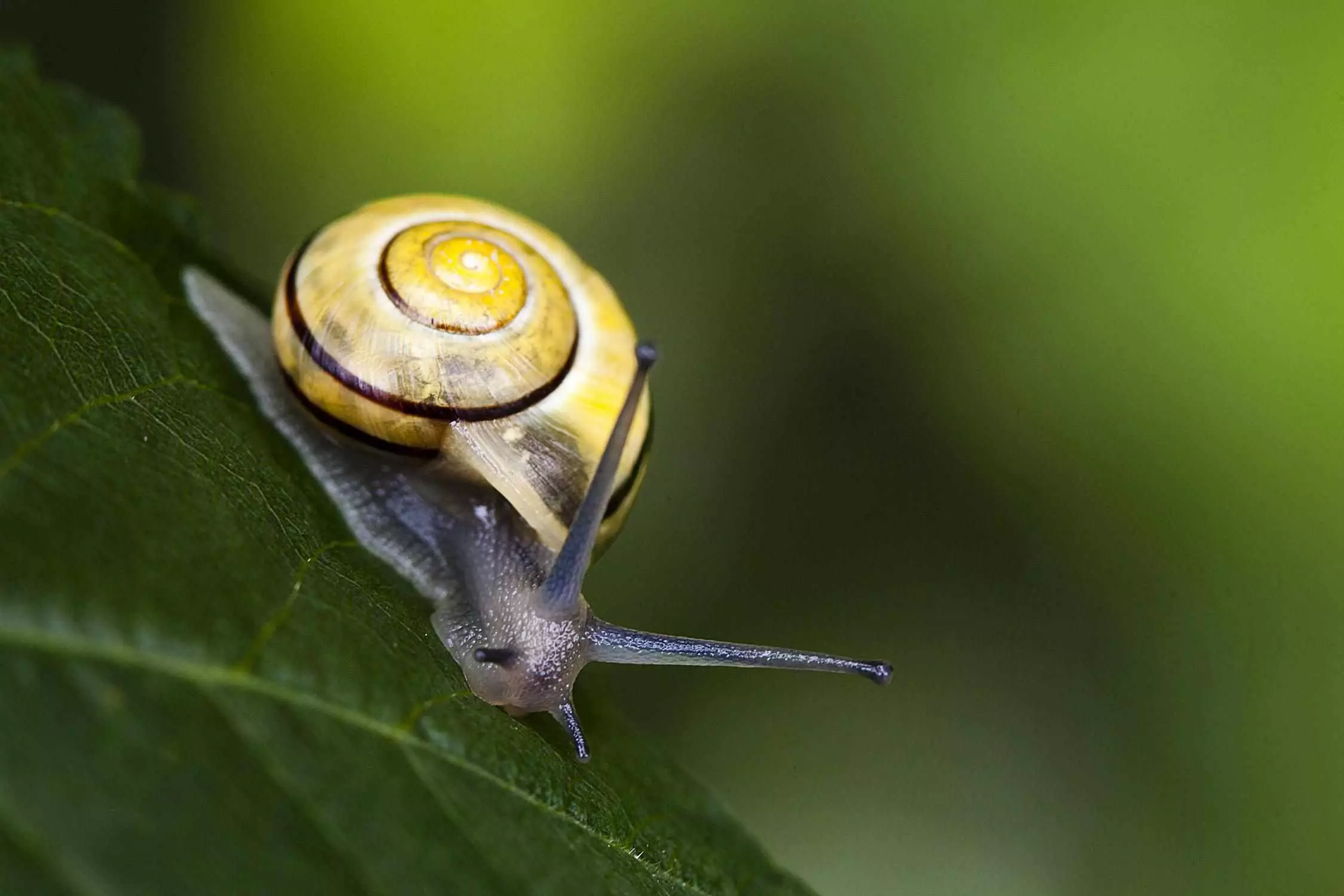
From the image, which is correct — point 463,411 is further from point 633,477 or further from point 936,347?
point 936,347

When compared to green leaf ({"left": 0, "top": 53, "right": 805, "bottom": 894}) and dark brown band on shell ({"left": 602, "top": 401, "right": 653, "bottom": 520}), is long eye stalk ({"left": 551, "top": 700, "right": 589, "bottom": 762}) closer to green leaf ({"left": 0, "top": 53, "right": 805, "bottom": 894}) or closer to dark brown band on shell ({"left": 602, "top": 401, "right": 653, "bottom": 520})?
green leaf ({"left": 0, "top": 53, "right": 805, "bottom": 894})

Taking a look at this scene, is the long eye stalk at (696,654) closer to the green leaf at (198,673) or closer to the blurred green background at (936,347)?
the green leaf at (198,673)

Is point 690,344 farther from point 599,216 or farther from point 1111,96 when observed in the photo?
point 1111,96

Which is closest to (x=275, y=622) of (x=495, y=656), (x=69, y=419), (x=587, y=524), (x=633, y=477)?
(x=69, y=419)

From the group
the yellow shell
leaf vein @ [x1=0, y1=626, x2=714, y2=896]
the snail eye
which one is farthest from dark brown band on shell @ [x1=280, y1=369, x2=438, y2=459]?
leaf vein @ [x1=0, y1=626, x2=714, y2=896]

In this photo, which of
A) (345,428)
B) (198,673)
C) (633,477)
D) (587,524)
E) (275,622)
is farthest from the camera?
(633,477)

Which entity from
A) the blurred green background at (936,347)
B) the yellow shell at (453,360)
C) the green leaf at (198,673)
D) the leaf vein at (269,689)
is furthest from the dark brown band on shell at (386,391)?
the blurred green background at (936,347)
